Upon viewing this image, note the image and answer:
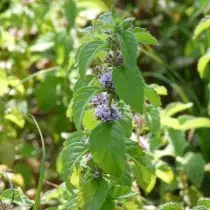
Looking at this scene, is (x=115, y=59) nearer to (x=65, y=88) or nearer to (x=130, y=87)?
(x=130, y=87)

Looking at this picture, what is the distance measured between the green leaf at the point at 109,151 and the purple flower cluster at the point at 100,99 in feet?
0.28

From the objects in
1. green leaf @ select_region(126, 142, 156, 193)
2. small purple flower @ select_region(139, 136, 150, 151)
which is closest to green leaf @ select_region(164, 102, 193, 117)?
small purple flower @ select_region(139, 136, 150, 151)

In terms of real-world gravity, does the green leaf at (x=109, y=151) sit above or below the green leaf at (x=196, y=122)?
above

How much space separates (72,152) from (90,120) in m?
0.08

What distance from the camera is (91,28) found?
1354 mm

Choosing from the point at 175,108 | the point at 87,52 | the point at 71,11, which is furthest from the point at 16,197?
the point at 71,11

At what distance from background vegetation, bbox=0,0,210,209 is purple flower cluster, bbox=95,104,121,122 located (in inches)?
19.0

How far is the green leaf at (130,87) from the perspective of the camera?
1270mm

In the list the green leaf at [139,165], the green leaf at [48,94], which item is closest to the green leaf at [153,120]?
the green leaf at [139,165]

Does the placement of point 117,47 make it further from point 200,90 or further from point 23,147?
point 200,90

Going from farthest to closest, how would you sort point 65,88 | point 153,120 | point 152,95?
1. point 65,88
2. point 153,120
3. point 152,95

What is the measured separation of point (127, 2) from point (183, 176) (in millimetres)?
1505

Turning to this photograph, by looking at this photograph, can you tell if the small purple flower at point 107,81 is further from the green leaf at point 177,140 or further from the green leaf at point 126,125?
the green leaf at point 177,140

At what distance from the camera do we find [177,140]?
1991 mm
